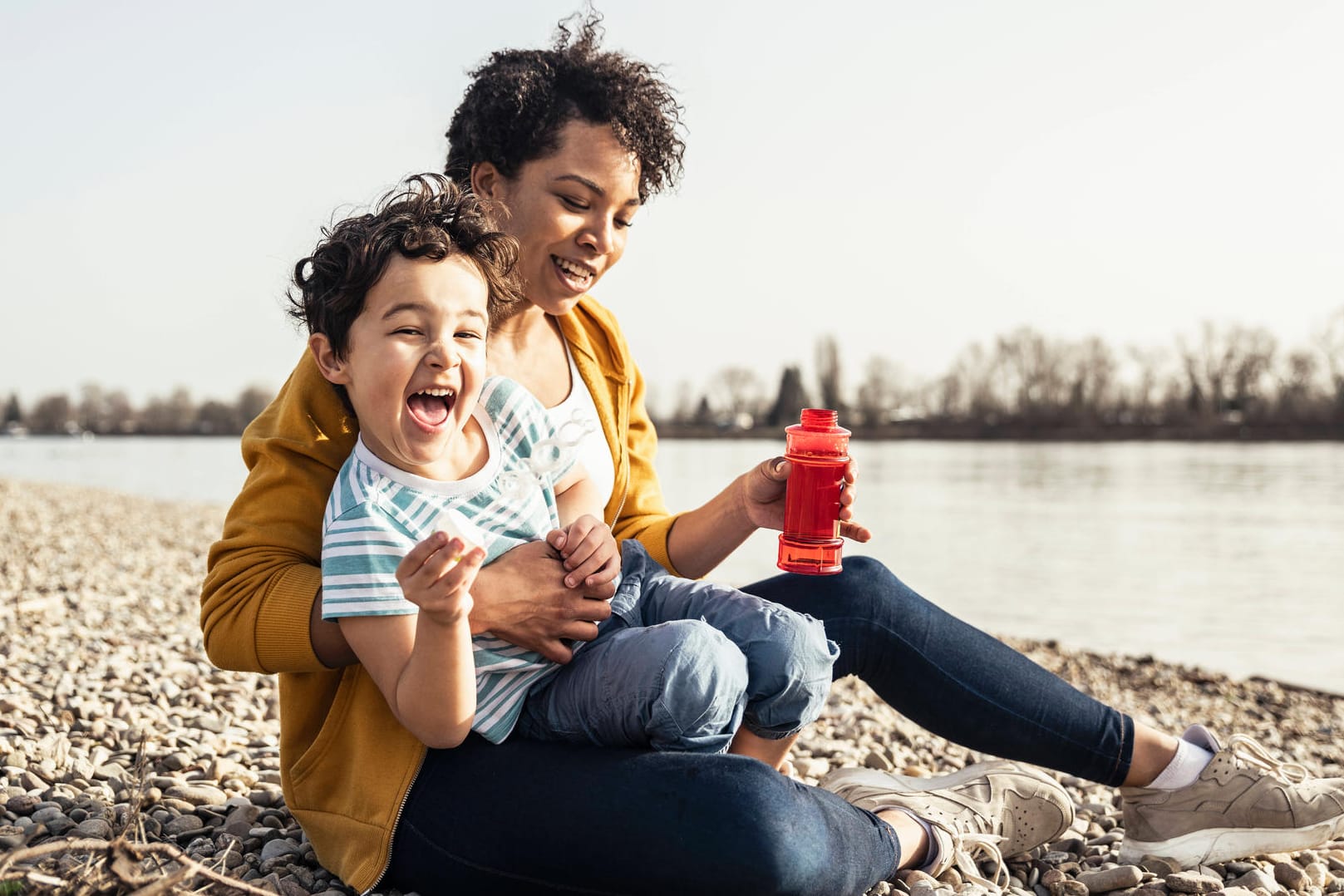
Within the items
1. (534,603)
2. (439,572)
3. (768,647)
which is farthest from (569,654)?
(439,572)

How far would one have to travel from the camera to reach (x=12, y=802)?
2.63 meters

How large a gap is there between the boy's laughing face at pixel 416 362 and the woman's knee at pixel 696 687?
0.57 meters

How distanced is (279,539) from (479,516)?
396 mm

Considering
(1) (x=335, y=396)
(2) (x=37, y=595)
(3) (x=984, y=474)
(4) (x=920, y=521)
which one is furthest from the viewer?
(3) (x=984, y=474)

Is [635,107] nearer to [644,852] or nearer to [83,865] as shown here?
[644,852]

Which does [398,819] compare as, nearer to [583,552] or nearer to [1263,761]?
[583,552]

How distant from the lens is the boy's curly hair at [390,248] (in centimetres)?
214

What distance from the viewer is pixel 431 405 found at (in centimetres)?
216

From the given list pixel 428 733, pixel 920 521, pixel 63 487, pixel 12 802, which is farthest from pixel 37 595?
pixel 63 487

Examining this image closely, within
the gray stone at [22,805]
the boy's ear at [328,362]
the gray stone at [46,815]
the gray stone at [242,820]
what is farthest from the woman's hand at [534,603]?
the gray stone at [22,805]

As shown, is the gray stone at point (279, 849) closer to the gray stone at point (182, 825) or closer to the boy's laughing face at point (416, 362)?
the gray stone at point (182, 825)

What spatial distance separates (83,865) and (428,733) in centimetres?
60

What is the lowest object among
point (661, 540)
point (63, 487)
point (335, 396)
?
point (63, 487)

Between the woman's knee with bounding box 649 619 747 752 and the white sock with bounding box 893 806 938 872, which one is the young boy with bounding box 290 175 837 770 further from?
the white sock with bounding box 893 806 938 872
